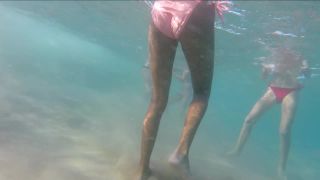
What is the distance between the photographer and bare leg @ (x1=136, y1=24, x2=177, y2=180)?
5004 mm

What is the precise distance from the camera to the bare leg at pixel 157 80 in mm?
5004

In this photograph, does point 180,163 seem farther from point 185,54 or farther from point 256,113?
point 256,113

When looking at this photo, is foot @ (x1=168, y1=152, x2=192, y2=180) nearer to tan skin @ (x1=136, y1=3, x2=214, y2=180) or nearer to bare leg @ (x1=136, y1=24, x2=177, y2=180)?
tan skin @ (x1=136, y1=3, x2=214, y2=180)

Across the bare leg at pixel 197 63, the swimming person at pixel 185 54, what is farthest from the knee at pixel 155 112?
the bare leg at pixel 197 63

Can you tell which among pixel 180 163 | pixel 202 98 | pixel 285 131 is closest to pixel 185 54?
pixel 202 98

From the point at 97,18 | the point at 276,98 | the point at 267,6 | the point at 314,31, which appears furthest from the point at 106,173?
the point at 97,18

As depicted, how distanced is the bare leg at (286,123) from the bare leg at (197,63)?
7.50 m

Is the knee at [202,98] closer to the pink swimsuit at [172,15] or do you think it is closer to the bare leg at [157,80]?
the bare leg at [157,80]

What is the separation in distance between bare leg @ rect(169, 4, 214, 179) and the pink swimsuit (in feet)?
0.28

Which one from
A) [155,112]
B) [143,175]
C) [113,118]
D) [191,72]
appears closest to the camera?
[191,72]

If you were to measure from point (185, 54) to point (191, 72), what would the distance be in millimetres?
282

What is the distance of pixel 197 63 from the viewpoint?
15.8 ft

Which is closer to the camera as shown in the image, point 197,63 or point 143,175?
point 197,63

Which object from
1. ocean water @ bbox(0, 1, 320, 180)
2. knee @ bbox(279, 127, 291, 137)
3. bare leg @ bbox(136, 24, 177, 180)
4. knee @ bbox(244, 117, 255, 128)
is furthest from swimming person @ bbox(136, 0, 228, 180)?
knee @ bbox(279, 127, 291, 137)
